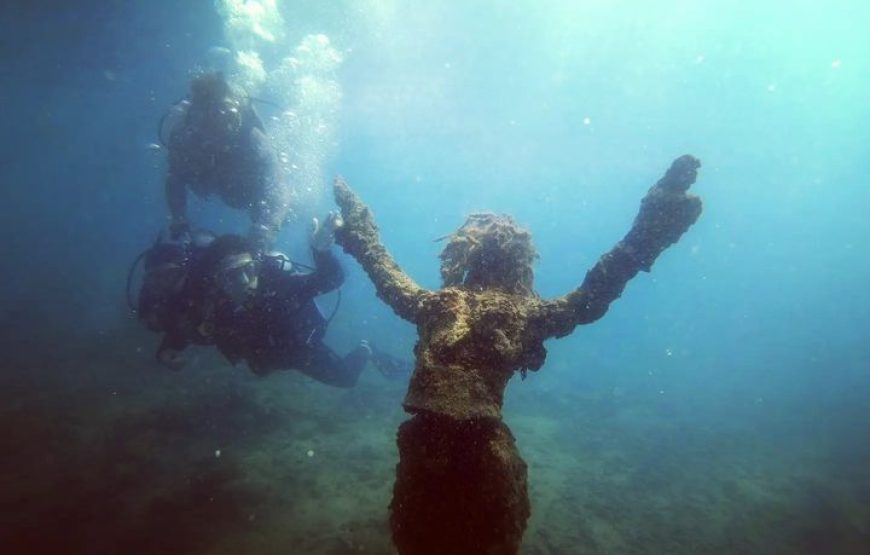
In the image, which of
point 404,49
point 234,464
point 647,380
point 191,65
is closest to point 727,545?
point 234,464

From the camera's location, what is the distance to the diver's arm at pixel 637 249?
4.43 metres

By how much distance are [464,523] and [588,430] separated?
15225mm

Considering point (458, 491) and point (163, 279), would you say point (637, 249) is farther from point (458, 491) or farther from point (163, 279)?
point (163, 279)

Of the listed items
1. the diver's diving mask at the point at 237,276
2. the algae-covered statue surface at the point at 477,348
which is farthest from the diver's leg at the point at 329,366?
the algae-covered statue surface at the point at 477,348

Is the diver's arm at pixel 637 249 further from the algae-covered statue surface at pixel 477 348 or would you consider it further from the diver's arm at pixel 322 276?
the diver's arm at pixel 322 276

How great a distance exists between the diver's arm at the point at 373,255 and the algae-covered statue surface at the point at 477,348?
2 centimetres

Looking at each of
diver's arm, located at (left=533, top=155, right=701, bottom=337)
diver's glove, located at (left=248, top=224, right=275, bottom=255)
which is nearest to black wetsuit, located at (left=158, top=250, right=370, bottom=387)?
diver's glove, located at (left=248, top=224, right=275, bottom=255)

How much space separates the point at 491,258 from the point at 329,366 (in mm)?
6348

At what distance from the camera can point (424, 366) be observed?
3.46m

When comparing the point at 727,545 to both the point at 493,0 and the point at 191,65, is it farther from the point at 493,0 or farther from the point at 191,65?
the point at 493,0

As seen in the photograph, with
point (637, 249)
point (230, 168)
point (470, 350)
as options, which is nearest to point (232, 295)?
point (230, 168)

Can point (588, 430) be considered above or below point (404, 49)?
below

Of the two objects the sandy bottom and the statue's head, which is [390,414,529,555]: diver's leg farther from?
the sandy bottom

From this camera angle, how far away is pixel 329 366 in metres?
10.2
